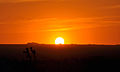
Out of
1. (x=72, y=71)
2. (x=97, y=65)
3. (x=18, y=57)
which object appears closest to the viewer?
(x=72, y=71)

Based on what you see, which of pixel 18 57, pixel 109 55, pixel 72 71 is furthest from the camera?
pixel 109 55

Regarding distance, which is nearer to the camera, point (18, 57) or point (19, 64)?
point (19, 64)

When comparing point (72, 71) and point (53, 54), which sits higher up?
point (53, 54)

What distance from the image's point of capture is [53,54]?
6488 cm

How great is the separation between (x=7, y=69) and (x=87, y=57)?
15602 millimetres

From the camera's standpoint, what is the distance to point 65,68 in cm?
5028

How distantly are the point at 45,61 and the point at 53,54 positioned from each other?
851 cm

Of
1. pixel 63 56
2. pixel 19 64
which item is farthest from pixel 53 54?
pixel 19 64

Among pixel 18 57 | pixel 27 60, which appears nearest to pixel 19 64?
pixel 27 60

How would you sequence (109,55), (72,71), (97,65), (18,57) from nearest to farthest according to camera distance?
(72,71) < (97,65) < (18,57) < (109,55)

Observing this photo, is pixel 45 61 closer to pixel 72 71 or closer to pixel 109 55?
pixel 72 71

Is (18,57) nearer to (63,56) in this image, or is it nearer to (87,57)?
(63,56)

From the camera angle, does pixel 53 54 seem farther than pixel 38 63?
Yes

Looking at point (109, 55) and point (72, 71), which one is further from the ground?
point (109, 55)
